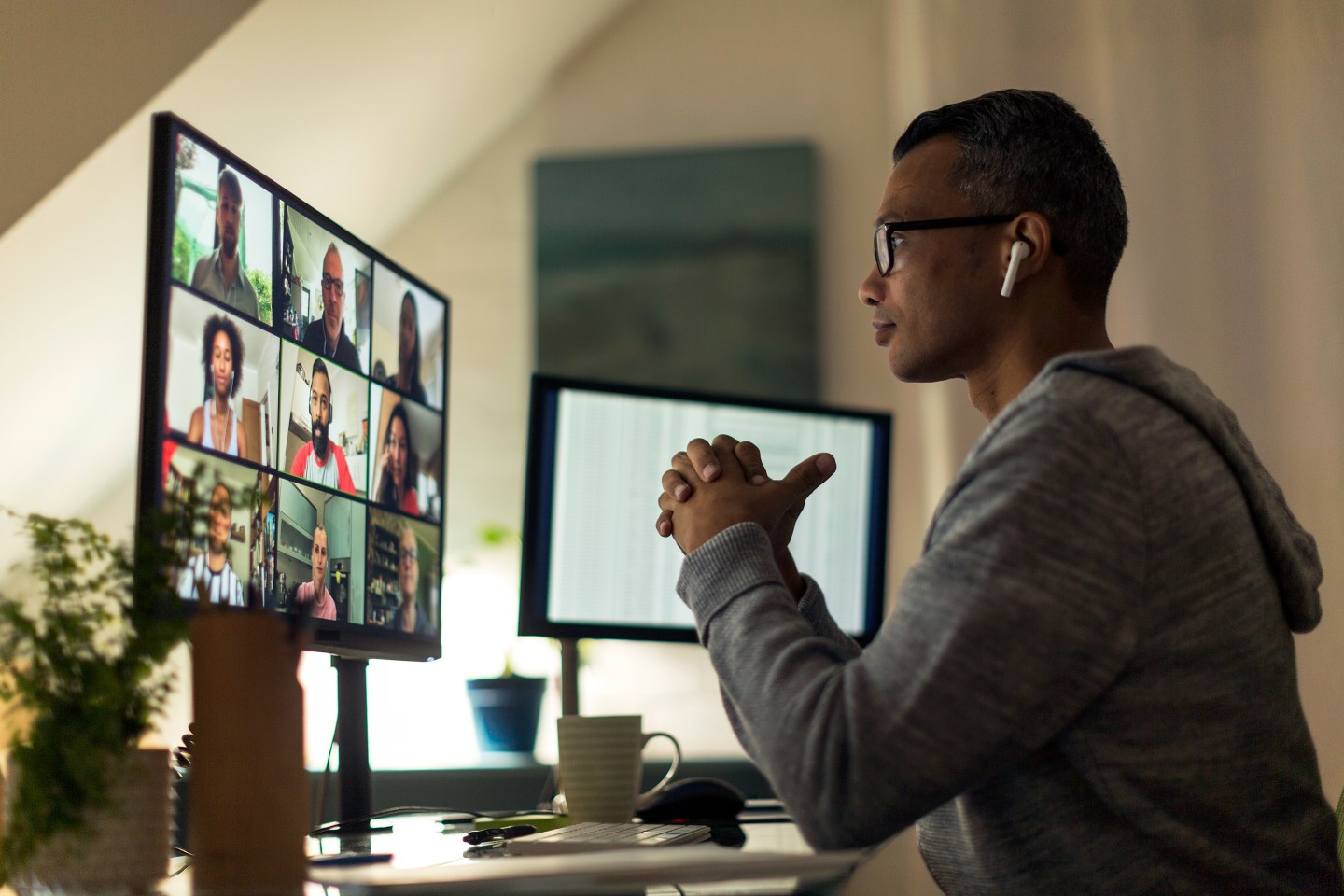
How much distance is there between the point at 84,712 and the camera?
74cm

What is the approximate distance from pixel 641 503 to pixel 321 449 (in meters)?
0.65

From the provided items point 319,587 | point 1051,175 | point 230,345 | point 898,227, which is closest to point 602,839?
point 319,587

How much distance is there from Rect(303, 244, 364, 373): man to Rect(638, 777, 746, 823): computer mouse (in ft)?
2.01

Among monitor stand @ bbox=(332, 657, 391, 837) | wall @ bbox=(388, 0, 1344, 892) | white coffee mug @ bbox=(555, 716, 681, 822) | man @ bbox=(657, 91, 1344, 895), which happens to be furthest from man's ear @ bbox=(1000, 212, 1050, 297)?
wall @ bbox=(388, 0, 1344, 892)

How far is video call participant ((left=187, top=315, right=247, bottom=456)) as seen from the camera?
1.02 meters

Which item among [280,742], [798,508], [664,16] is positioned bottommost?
[280,742]

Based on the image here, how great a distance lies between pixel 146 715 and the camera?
77 cm

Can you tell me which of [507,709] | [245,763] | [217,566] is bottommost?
[507,709]

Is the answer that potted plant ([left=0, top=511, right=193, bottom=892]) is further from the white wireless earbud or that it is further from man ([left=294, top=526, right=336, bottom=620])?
the white wireless earbud

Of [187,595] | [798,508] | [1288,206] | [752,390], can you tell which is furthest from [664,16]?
[187,595]

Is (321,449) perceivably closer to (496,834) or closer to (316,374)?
(316,374)

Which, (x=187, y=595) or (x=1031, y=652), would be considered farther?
(x=187, y=595)

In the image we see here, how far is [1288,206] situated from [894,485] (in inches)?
42.5

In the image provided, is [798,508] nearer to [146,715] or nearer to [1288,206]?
[146,715]
